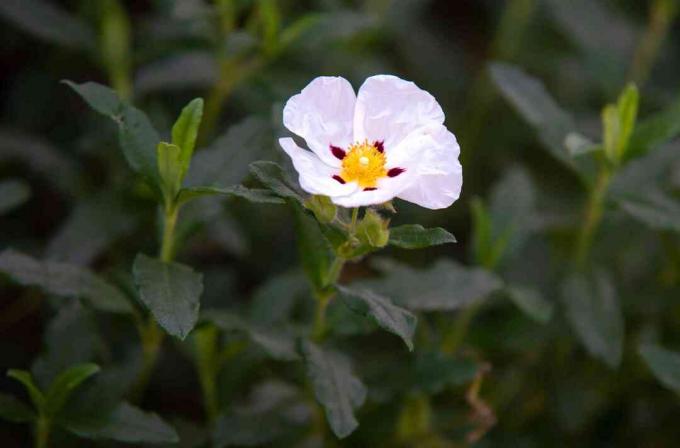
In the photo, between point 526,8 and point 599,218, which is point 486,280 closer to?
point 599,218

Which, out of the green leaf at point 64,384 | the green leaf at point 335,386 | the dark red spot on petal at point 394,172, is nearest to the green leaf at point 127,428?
the green leaf at point 64,384

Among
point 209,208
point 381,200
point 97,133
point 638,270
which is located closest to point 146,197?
point 97,133

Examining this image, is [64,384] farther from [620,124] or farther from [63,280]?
[620,124]

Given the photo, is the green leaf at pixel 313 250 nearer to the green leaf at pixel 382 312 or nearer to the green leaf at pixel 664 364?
the green leaf at pixel 382 312

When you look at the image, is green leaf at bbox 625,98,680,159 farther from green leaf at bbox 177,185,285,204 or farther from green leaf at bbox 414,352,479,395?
green leaf at bbox 177,185,285,204

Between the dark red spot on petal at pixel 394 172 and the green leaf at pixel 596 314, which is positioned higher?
the dark red spot on petal at pixel 394 172

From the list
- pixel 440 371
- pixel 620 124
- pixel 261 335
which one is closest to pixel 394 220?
pixel 440 371
